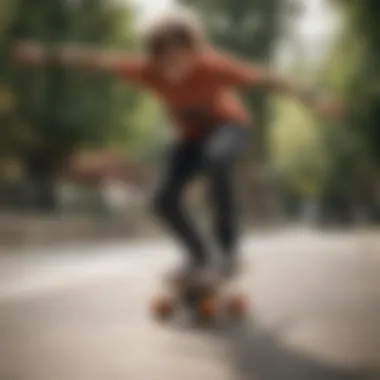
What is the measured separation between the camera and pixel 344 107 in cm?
91

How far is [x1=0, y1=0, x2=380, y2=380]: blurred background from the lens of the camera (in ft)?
2.94

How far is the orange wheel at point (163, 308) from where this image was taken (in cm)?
89

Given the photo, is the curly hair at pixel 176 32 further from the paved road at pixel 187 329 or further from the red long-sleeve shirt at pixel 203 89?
the paved road at pixel 187 329

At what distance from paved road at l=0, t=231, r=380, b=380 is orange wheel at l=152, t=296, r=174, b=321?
12 millimetres

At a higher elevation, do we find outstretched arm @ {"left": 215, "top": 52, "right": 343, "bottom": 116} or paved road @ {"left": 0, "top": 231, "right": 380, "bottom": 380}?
outstretched arm @ {"left": 215, "top": 52, "right": 343, "bottom": 116}

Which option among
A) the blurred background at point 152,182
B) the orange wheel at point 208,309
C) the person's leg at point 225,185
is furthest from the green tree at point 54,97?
the orange wheel at point 208,309

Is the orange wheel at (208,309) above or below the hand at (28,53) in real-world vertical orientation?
below

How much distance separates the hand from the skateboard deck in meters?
0.32

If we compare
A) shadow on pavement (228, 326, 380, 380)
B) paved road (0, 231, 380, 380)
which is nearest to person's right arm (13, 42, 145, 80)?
paved road (0, 231, 380, 380)

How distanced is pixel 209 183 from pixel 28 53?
0.93ft

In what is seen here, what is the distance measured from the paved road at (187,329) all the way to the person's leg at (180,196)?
3 centimetres

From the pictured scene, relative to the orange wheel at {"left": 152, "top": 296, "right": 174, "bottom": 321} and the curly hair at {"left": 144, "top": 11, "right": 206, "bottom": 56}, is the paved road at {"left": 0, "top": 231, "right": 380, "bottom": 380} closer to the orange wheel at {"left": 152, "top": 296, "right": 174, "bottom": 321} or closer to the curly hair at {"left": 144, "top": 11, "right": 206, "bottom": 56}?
the orange wheel at {"left": 152, "top": 296, "right": 174, "bottom": 321}

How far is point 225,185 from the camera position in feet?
2.95

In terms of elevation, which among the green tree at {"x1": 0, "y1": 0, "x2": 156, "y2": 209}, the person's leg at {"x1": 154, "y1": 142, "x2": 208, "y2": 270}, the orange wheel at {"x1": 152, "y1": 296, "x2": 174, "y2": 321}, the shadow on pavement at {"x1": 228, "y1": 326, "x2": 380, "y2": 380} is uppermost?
the green tree at {"x1": 0, "y1": 0, "x2": 156, "y2": 209}
